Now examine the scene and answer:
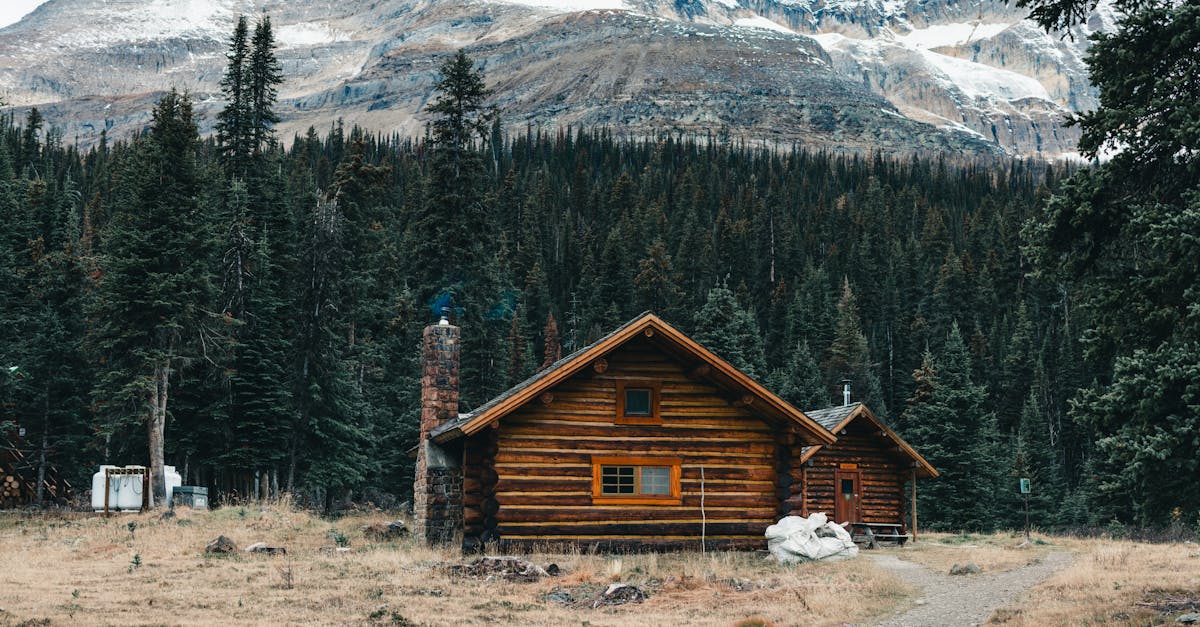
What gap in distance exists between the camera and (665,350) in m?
28.4

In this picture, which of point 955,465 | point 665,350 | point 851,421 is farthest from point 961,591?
point 955,465

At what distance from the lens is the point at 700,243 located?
133750 mm

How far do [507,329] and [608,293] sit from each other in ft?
50.0

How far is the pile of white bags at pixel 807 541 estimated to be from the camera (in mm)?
27453

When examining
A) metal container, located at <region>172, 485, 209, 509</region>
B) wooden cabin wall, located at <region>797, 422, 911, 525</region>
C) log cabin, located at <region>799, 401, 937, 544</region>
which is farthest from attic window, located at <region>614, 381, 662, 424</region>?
metal container, located at <region>172, 485, 209, 509</region>

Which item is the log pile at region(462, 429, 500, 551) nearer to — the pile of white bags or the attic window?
the attic window

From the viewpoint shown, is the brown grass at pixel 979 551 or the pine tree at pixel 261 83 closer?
the brown grass at pixel 979 551

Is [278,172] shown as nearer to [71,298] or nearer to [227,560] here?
[71,298]

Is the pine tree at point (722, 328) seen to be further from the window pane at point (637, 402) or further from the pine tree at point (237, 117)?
the window pane at point (637, 402)

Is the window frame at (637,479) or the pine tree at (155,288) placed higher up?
the pine tree at (155,288)

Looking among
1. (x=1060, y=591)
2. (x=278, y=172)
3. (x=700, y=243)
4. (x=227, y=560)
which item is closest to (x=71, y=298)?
(x=278, y=172)

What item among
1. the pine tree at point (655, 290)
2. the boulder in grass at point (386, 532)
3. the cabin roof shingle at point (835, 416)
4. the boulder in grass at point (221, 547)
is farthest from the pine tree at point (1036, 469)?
the boulder in grass at point (221, 547)

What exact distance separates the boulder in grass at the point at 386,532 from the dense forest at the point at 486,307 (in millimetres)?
15048

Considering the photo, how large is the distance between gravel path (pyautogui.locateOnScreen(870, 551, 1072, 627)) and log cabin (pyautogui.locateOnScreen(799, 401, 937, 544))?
10.2 m
